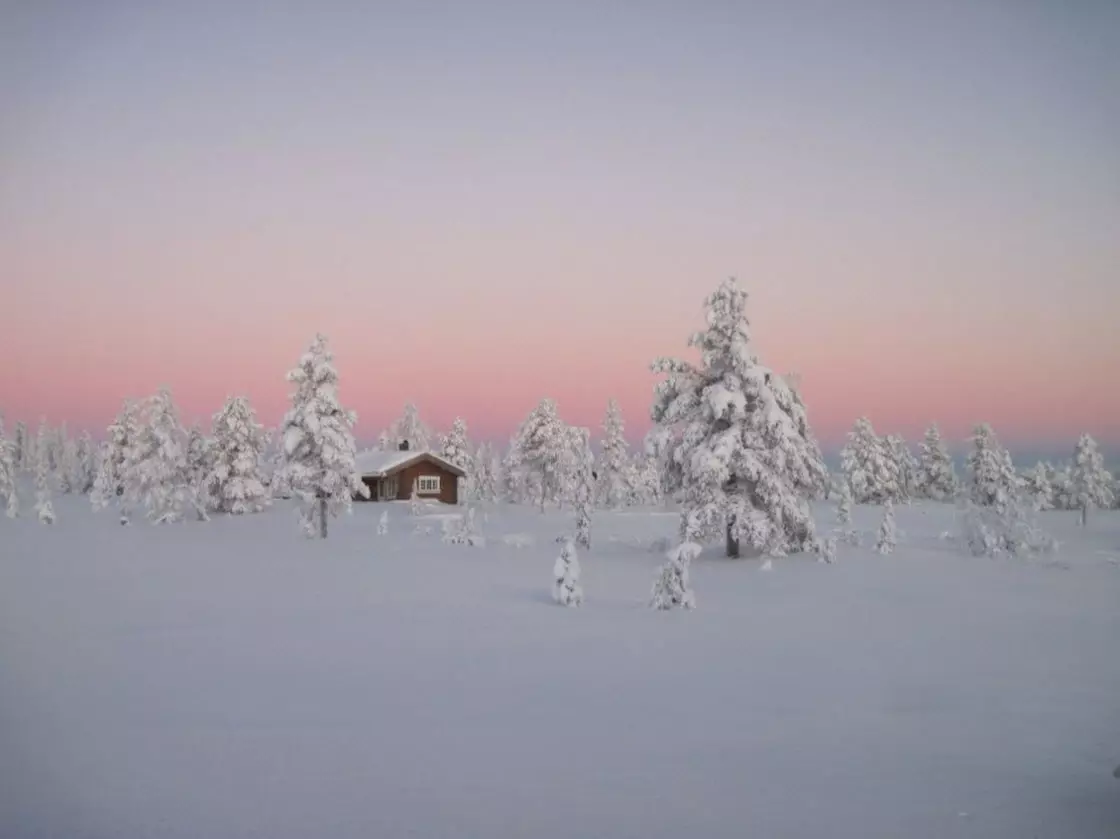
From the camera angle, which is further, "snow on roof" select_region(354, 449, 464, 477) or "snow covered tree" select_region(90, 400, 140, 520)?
"snow covered tree" select_region(90, 400, 140, 520)

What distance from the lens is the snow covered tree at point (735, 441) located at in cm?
3022

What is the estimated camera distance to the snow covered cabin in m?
71.8

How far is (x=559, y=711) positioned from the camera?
11.6 m

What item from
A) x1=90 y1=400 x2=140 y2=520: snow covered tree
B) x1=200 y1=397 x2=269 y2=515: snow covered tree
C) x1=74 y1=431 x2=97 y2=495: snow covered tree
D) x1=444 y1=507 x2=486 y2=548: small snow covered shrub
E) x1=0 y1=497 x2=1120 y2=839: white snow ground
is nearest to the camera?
x1=0 y1=497 x2=1120 y2=839: white snow ground

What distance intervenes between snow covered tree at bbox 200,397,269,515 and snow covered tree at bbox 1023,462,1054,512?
78.3 metres

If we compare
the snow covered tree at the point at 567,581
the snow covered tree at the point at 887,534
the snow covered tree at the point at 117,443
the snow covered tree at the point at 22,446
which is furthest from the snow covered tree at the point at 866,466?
the snow covered tree at the point at 22,446

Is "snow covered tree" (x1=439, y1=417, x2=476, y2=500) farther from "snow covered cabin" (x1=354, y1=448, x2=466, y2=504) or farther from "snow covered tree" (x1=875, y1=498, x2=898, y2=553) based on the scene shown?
"snow covered tree" (x1=875, y1=498, x2=898, y2=553)

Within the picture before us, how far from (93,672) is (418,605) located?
922 cm

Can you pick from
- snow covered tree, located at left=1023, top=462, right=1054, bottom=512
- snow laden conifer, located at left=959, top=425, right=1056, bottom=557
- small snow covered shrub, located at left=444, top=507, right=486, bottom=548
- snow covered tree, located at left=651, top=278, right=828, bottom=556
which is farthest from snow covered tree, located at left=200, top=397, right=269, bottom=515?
snow covered tree, located at left=1023, top=462, right=1054, bottom=512

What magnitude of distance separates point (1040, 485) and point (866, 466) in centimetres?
2699

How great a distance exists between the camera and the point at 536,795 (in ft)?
27.2

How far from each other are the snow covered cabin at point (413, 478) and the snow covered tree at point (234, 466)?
1118 centimetres

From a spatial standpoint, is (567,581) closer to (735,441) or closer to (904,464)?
(735,441)

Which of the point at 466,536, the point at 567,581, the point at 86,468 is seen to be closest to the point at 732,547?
the point at 567,581
